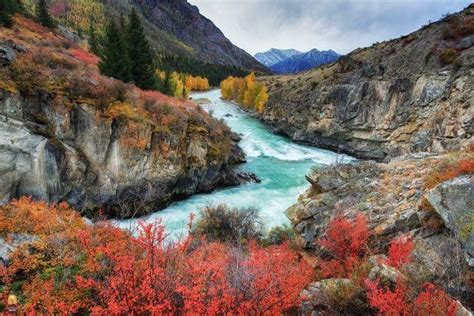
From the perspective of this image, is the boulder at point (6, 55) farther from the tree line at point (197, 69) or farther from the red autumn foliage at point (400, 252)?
the tree line at point (197, 69)

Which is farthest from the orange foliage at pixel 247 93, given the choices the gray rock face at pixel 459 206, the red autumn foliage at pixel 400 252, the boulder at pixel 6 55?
the gray rock face at pixel 459 206

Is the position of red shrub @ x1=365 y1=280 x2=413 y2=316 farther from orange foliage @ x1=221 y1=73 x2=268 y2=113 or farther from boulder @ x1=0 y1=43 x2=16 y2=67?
orange foliage @ x1=221 y1=73 x2=268 y2=113

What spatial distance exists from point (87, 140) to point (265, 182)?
802 inches

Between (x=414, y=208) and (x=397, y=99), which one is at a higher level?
(x=397, y=99)

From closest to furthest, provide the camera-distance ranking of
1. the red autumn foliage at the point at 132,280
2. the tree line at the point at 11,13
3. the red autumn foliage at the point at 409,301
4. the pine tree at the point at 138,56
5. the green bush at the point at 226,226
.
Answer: the red autumn foliage at the point at 409,301 < the red autumn foliage at the point at 132,280 < the green bush at the point at 226,226 < the tree line at the point at 11,13 < the pine tree at the point at 138,56

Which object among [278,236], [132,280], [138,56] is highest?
[138,56]

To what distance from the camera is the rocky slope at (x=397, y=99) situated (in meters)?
40.3

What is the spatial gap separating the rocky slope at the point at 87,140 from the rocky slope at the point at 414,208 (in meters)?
10.6

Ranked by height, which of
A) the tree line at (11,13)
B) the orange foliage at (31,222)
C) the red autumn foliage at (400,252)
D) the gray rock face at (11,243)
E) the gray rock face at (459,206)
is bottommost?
the orange foliage at (31,222)

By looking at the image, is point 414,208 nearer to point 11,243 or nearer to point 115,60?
point 11,243

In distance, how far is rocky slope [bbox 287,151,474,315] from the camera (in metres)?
8.17

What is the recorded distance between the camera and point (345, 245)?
41.5 ft

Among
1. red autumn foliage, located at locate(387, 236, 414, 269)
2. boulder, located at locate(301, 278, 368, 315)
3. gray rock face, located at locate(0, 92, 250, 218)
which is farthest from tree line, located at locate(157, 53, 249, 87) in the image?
boulder, located at locate(301, 278, 368, 315)

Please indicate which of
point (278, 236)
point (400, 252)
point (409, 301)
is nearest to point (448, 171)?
point (400, 252)
